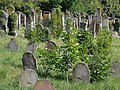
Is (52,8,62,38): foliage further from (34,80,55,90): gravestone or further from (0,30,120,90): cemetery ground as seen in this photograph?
(34,80,55,90): gravestone

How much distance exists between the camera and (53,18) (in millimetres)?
25266

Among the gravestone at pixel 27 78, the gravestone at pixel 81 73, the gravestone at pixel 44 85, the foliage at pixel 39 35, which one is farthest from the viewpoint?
the foliage at pixel 39 35

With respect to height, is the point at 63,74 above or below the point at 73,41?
below

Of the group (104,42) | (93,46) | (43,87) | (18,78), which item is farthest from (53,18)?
(43,87)

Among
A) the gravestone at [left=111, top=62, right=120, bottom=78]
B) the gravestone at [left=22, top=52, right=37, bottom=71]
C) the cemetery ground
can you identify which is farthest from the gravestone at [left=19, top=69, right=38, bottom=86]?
the gravestone at [left=111, top=62, right=120, bottom=78]

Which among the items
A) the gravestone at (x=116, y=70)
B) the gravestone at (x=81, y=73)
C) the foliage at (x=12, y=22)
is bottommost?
the gravestone at (x=116, y=70)

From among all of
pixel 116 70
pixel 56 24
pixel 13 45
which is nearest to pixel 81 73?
pixel 116 70

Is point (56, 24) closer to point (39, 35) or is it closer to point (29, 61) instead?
point (39, 35)

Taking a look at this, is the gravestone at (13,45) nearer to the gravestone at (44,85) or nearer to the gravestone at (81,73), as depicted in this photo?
the gravestone at (81,73)

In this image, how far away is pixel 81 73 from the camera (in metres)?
11.4

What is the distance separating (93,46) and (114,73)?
187 cm

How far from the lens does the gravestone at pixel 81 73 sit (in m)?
11.3

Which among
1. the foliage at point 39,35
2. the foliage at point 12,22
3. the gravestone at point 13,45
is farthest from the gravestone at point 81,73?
the foliage at point 12,22

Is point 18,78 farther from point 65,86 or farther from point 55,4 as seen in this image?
point 55,4
